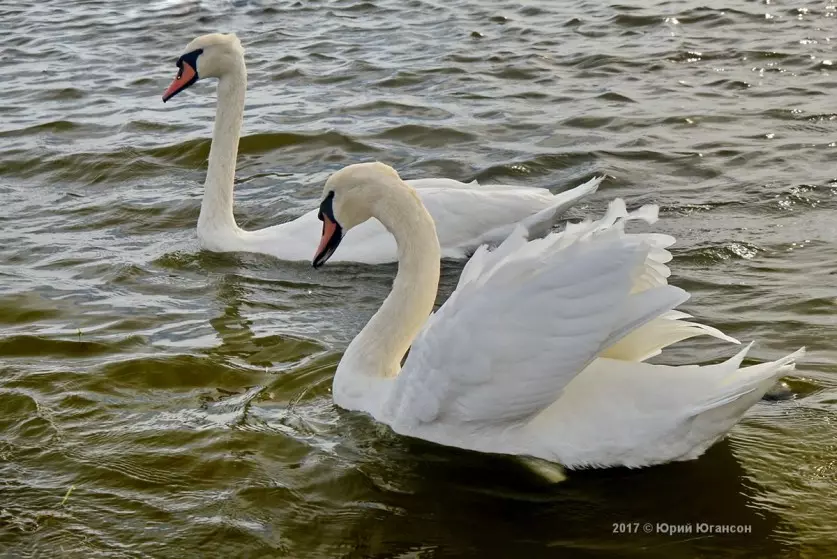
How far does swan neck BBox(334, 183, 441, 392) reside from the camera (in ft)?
17.7

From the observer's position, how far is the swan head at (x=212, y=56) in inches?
323

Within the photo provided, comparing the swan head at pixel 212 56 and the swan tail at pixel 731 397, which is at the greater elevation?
the swan head at pixel 212 56

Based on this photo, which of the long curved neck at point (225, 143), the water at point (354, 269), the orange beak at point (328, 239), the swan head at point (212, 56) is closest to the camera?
the water at point (354, 269)

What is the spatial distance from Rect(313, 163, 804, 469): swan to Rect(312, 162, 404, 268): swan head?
0.66 meters

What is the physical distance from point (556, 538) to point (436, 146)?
5907 mm

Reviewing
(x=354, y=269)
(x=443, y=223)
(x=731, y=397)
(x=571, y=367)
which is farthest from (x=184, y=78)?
(x=731, y=397)

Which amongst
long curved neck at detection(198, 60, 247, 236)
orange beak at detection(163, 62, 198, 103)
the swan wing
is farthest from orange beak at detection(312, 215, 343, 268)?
orange beak at detection(163, 62, 198, 103)

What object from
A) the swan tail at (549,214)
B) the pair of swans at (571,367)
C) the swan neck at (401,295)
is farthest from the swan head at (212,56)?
the pair of swans at (571,367)

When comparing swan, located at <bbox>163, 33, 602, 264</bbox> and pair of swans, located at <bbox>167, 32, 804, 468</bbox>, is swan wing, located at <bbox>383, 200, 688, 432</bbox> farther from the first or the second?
swan, located at <bbox>163, 33, 602, 264</bbox>

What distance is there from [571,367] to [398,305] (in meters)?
1.24

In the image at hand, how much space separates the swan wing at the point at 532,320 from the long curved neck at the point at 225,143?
356 cm

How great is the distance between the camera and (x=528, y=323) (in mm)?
4535

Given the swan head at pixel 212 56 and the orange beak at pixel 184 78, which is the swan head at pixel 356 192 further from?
the orange beak at pixel 184 78

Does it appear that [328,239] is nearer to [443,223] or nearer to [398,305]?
[398,305]
